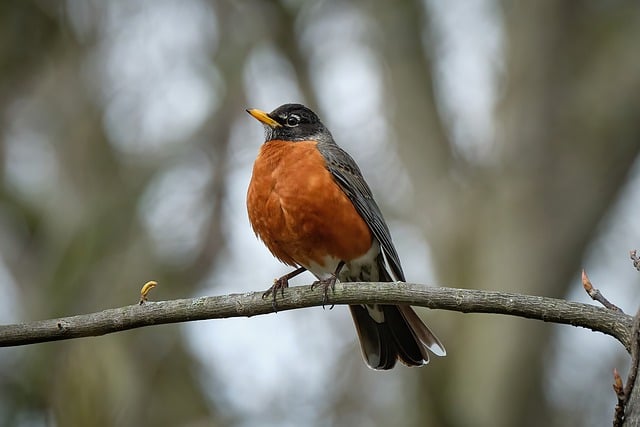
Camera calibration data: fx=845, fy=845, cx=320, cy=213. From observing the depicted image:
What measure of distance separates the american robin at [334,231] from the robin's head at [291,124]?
359mm

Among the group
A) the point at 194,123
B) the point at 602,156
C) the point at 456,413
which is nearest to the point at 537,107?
the point at 602,156

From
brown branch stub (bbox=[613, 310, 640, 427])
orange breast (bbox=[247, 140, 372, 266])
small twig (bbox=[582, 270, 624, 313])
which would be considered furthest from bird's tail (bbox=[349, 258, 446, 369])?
brown branch stub (bbox=[613, 310, 640, 427])

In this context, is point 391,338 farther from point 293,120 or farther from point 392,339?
point 293,120

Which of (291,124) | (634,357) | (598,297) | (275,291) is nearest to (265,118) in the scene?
(291,124)

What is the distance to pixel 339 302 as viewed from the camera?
3908mm

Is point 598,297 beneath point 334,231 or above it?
above

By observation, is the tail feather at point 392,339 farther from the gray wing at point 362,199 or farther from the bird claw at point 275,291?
the bird claw at point 275,291

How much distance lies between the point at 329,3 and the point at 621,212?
403 centimetres

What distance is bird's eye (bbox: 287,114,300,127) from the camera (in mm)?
6423

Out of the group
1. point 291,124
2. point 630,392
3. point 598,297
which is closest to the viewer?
point 630,392

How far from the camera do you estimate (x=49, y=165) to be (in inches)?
417

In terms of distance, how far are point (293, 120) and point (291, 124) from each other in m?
0.04

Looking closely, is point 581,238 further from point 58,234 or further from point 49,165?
point 49,165

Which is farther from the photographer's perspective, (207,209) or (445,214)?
(207,209)
